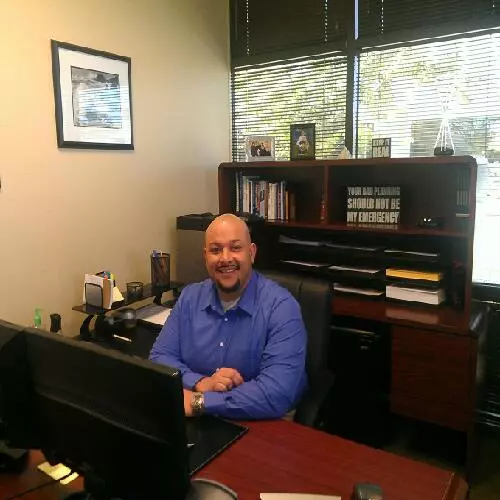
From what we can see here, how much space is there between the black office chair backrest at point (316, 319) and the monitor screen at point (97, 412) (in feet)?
3.24

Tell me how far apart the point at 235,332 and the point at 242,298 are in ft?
0.40

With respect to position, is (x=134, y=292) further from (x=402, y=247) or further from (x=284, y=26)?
(x=284, y=26)

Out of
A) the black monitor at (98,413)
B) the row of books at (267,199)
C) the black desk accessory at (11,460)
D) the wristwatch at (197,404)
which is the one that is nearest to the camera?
the black monitor at (98,413)

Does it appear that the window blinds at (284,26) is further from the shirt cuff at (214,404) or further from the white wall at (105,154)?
the shirt cuff at (214,404)

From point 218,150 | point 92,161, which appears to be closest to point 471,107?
point 218,150

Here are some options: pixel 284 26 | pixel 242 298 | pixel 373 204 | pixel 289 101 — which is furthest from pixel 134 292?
pixel 284 26

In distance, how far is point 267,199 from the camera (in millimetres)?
2961

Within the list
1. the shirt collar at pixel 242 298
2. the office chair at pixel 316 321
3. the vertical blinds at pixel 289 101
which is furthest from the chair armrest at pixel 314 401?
the vertical blinds at pixel 289 101

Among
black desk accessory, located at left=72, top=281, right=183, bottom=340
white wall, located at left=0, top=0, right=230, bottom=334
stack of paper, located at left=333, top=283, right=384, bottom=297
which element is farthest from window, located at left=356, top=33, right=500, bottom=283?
black desk accessory, located at left=72, top=281, right=183, bottom=340

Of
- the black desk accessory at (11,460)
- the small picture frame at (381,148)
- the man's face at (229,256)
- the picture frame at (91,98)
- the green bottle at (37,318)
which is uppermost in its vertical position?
the picture frame at (91,98)

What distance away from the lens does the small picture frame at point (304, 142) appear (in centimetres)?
A: 276

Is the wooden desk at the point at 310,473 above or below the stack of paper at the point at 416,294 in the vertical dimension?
below

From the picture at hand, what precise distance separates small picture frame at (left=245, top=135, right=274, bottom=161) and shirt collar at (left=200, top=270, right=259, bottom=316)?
1271 mm

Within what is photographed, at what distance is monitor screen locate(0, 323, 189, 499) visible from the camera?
843mm
